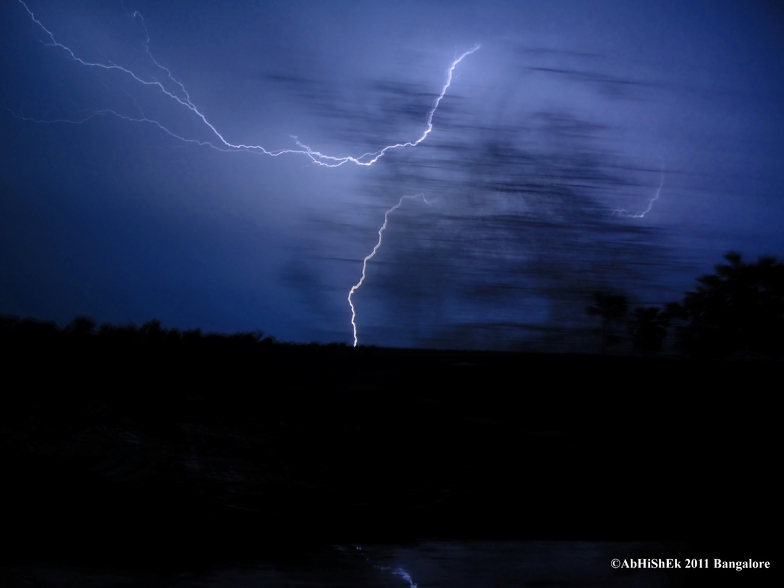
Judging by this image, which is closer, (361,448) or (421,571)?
(421,571)

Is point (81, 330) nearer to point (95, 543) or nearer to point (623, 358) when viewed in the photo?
point (95, 543)

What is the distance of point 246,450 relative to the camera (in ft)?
18.5

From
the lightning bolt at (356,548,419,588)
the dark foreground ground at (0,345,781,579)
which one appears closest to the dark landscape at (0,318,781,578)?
the dark foreground ground at (0,345,781,579)

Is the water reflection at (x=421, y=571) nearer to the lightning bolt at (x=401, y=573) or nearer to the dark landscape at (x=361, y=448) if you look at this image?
the lightning bolt at (x=401, y=573)

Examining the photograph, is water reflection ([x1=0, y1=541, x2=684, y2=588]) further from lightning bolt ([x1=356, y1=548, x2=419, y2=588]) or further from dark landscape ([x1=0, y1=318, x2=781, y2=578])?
dark landscape ([x1=0, y1=318, x2=781, y2=578])

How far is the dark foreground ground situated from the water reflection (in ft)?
0.64

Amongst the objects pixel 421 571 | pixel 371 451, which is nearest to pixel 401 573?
pixel 421 571

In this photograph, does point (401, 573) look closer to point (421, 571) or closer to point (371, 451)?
point (421, 571)

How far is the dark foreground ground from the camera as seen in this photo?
14.5ft

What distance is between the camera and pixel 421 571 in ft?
12.4

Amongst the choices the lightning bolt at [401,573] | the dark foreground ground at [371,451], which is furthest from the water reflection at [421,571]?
the dark foreground ground at [371,451]

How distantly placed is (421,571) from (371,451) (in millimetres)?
1998

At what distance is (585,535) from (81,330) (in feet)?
20.1

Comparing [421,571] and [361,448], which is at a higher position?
[361,448]
